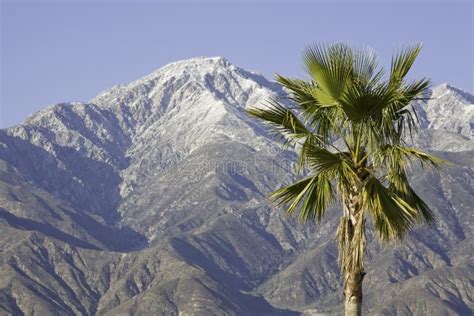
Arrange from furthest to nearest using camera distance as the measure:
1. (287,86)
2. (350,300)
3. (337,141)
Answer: (337,141) < (287,86) < (350,300)

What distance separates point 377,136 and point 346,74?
1.40m

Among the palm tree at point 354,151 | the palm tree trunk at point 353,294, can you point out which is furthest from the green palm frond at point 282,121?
the palm tree trunk at point 353,294

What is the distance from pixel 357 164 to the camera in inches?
862

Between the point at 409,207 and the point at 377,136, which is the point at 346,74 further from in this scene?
the point at 409,207

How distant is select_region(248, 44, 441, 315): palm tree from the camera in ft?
70.0

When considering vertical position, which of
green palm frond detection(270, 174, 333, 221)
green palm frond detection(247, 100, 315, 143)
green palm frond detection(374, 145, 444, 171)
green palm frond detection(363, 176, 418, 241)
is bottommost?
green palm frond detection(363, 176, 418, 241)

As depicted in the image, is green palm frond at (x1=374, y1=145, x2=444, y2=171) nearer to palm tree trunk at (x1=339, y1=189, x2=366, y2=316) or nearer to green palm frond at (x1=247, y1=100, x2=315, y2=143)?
palm tree trunk at (x1=339, y1=189, x2=366, y2=316)

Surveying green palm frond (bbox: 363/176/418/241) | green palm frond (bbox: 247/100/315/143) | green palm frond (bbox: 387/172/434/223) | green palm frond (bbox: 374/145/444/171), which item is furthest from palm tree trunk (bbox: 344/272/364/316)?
green palm frond (bbox: 247/100/315/143)

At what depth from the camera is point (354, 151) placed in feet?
71.9

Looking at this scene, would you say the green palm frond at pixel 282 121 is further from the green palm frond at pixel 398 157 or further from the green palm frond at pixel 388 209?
the green palm frond at pixel 388 209

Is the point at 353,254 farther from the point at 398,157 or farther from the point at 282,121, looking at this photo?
the point at 282,121

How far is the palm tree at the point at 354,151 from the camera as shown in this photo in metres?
21.3

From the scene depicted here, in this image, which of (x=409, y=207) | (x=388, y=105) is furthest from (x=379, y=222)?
(x=388, y=105)

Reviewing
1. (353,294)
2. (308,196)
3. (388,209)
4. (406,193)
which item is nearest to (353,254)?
(353,294)
